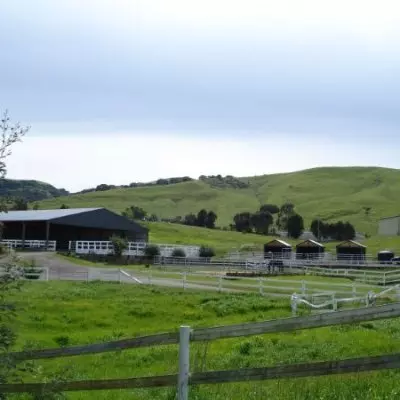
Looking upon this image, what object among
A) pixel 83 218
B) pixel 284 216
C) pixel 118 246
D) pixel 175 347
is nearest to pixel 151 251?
pixel 118 246

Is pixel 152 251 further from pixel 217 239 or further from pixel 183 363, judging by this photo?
pixel 183 363

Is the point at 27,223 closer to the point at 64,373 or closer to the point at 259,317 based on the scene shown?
the point at 259,317

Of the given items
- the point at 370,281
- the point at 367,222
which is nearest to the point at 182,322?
the point at 370,281

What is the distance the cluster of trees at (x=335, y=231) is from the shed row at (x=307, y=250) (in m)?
43.2

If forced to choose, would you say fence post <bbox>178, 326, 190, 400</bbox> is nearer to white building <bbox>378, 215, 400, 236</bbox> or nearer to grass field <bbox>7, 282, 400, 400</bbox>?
grass field <bbox>7, 282, 400, 400</bbox>

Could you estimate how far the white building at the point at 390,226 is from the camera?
11689 cm

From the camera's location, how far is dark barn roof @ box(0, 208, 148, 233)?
214ft

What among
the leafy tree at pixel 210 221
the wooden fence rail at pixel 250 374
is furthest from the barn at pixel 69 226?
the leafy tree at pixel 210 221

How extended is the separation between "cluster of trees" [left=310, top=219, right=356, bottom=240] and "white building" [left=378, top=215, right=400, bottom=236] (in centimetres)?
552

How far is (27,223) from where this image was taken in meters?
70.4

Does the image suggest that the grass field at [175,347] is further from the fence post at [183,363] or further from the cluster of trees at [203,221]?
the cluster of trees at [203,221]

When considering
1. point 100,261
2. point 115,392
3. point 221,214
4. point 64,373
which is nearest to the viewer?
point 64,373

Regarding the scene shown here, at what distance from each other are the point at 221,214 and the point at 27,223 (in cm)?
10777

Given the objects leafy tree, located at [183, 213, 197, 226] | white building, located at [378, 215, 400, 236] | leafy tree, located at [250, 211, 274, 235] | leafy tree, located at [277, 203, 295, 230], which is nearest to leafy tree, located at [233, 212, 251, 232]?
leafy tree, located at [250, 211, 274, 235]
